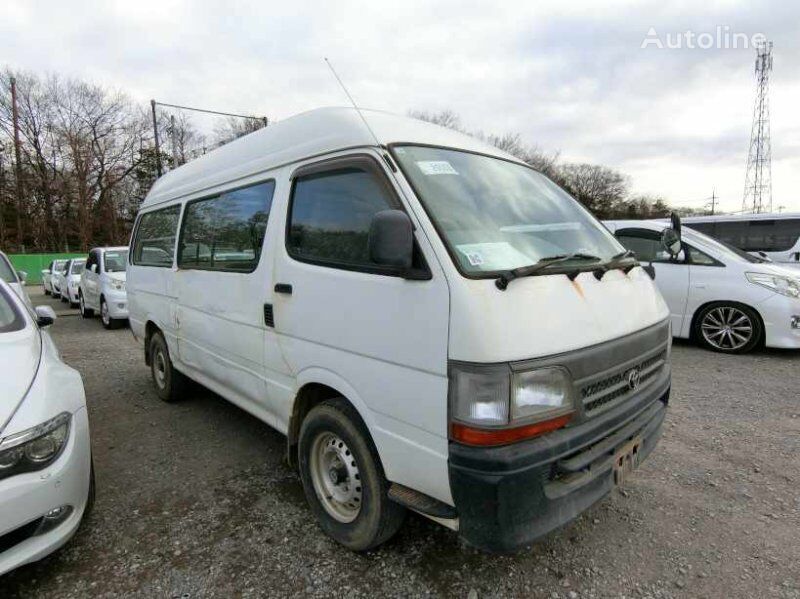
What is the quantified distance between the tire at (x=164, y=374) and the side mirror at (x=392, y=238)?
11.8ft

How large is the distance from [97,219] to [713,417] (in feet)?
141

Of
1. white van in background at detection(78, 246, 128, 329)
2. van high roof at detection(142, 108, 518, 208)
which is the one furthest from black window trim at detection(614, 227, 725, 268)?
white van in background at detection(78, 246, 128, 329)

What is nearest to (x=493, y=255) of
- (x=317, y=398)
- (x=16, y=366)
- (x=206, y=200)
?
(x=317, y=398)

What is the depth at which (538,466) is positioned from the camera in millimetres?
1800

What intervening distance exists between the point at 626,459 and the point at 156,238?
4.75 m

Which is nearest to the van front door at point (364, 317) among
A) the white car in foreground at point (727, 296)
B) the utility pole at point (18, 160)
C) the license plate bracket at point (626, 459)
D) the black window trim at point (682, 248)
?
the license plate bracket at point (626, 459)

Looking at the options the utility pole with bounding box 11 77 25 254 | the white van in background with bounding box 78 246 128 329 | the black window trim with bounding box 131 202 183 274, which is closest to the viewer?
the black window trim with bounding box 131 202 183 274

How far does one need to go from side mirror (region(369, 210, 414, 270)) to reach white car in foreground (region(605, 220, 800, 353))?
17.9ft

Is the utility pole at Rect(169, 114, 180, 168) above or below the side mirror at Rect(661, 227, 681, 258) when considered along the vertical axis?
above

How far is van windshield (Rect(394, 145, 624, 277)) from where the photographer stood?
2.08 m

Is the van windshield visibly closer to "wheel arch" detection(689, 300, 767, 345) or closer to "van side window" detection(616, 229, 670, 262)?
"wheel arch" detection(689, 300, 767, 345)

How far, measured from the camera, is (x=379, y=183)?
7.34ft

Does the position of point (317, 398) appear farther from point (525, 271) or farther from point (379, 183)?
point (525, 271)

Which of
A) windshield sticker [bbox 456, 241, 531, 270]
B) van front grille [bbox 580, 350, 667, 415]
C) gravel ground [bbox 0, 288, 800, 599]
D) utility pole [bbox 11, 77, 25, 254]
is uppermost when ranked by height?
utility pole [bbox 11, 77, 25, 254]
